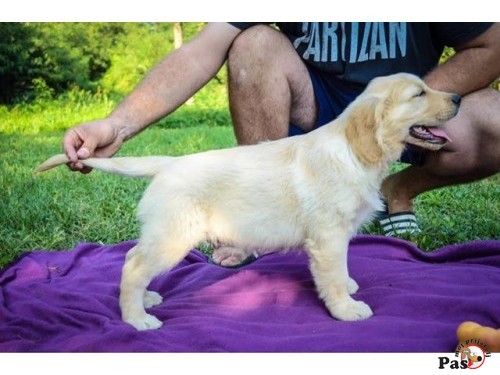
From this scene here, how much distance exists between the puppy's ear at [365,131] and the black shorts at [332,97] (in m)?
0.88

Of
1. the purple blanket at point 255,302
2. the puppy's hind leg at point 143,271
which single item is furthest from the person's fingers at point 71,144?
the purple blanket at point 255,302

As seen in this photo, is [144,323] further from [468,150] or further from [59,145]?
[468,150]

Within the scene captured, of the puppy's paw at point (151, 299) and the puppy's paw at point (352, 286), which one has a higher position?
the puppy's paw at point (151, 299)

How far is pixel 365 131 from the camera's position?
218cm

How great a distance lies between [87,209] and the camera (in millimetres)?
3225

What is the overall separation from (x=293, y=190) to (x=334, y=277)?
1.09 feet

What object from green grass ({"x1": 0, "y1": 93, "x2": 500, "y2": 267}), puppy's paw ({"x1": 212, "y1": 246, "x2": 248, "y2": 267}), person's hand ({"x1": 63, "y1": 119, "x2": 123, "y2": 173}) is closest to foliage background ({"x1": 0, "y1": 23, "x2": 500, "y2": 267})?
green grass ({"x1": 0, "y1": 93, "x2": 500, "y2": 267})

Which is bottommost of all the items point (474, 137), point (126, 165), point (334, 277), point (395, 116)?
point (334, 277)

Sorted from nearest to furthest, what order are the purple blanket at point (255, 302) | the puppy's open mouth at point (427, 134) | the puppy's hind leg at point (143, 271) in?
the purple blanket at point (255, 302), the puppy's hind leg at point (143, 271), the puppy's open mouth at point (427, 134)

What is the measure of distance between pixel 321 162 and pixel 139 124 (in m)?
0.87

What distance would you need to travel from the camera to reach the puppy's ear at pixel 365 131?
2168 millimetres

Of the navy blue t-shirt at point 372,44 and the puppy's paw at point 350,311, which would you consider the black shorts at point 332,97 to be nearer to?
the navy blue t-shirt at point 372,44

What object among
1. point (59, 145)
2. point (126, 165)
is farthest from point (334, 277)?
point (59, 145)
